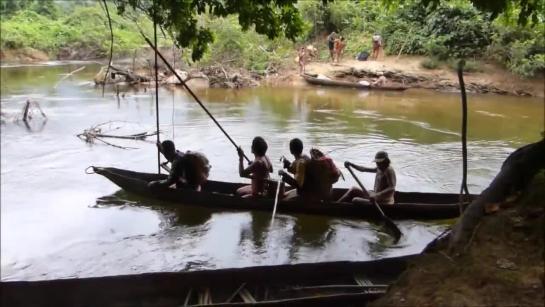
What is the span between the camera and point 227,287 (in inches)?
185

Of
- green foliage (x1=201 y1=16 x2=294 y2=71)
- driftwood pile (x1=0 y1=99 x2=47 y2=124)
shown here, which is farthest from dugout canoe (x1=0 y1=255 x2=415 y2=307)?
green foliage (x1=201 y1=16 x2=294 y2=71)

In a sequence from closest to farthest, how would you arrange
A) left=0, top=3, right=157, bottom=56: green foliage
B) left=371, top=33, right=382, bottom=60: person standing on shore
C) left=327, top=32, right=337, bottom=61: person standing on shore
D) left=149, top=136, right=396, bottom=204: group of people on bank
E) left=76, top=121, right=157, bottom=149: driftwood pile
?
left=149, top=136, right=396, bottom=204: group of people on bank
left=76, top=121, right=157, bottom=149: driftwood pile
left=371, top=33, right=382, bottom=60: person standing on shore
left=327, top=32, right=337, bottom=61: person standing on shore
left=0, top=3, right=157, bottom=56: green foliage

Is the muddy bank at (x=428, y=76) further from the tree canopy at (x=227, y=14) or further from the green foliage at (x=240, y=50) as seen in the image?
the tree canopy at (x=227, y=14)

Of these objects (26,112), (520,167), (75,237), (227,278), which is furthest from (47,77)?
(520,167)

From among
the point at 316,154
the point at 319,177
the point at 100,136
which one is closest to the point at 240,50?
the point at 100,136

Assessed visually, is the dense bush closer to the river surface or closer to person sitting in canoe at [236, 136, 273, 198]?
the river surface

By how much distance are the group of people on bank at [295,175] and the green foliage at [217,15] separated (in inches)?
71.9

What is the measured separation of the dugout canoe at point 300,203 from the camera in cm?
686

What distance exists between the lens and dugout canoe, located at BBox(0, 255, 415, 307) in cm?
436

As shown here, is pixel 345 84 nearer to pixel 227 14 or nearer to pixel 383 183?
pixel 383 183

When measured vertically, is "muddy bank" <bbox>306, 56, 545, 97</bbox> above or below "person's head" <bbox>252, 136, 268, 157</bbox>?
above

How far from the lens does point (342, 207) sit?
7.01 meters

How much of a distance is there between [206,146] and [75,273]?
6647 millimetres

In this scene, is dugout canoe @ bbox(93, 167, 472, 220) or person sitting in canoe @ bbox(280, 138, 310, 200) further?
person sitting in canoe @ bbox(280, 138, 310, 200)
